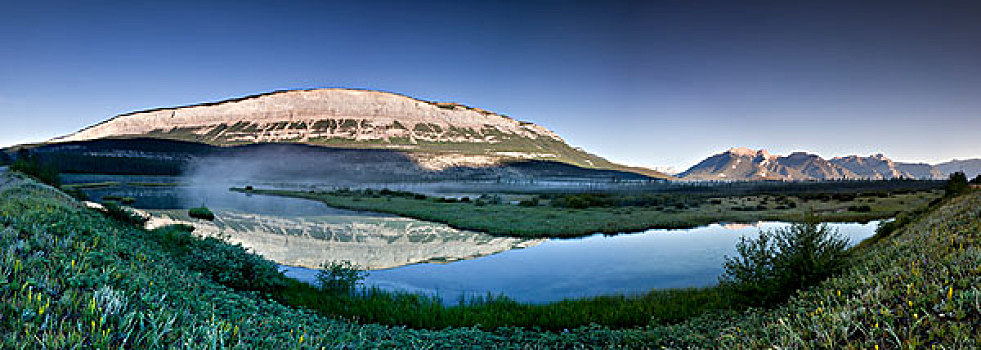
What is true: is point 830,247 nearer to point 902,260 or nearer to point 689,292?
point 902,260

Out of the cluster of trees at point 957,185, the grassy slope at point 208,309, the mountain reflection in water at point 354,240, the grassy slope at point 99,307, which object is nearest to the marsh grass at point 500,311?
the grassy slope at point 99,307

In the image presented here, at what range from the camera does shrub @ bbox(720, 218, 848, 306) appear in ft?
31.4

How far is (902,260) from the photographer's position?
6609 millimetres

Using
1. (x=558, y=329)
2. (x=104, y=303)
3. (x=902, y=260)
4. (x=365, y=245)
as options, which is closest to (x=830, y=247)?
(x=902, y=260)

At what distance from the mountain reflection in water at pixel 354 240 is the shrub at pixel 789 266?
51.8ft

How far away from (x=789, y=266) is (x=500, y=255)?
1676 cm

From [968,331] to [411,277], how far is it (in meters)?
18.2

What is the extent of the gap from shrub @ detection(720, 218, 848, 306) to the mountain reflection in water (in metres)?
15.8

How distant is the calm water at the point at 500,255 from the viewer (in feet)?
60.6

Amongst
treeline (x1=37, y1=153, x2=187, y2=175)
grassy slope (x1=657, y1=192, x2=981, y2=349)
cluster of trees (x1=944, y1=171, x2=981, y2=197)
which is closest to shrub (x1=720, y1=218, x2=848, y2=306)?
grassy slope (x1=657, y1=192, x2=981, y2=349)

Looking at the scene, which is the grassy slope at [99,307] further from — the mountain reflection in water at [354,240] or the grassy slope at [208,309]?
the mountain reflection in water at [354,240]

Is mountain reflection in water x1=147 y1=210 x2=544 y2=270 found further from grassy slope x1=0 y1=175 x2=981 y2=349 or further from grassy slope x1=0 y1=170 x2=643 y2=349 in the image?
grassy slope x1=0 y1=175 x2=981 y2=349

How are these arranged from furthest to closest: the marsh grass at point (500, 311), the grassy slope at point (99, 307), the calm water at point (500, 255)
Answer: the calm water at point (500, 255)
the marsh grass at point (500, 311)
the grassy slope at point (99, 307)

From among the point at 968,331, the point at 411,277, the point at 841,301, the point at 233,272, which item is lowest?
the point at 411,277
